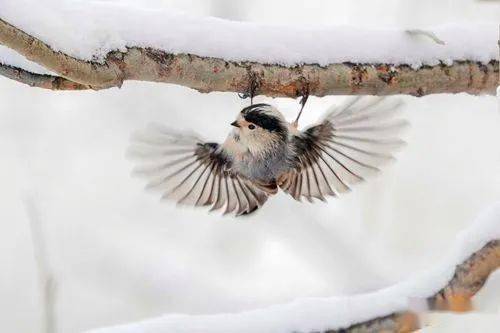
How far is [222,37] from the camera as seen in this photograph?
1.23m

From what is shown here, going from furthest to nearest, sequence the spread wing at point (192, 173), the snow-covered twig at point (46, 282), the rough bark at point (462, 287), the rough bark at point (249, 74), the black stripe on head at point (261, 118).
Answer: the snow-covered twig at point (46, 282) → the spread wing at point (192, 173) → the black stripe on head at point (261, 118) → the rough bark at point (249, 74) → the rough bark at point (462, 287)

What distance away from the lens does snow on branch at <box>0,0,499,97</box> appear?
1.08m

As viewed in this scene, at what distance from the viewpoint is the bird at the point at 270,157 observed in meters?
1.35

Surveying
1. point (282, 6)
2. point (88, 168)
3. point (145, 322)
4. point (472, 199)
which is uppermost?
point (282, 6)

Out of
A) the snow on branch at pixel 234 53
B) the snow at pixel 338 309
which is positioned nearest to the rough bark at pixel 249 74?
the snow on branch at pixel 234 53

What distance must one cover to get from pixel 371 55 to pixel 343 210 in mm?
2426

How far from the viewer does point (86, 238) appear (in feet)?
11.9

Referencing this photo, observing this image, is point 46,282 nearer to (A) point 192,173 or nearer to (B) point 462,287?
(A) point 192,173

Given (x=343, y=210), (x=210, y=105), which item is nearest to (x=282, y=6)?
(x=210, y=105)

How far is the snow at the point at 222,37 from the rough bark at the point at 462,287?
17.0 inches

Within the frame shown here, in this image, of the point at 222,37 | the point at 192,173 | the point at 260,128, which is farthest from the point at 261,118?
the point at 192,173

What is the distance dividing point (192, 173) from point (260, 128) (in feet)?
0.74

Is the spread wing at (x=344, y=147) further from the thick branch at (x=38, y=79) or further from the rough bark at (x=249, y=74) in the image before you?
the thick branch at (x=38, y=79)

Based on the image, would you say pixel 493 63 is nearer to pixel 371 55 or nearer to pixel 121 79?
pixel 371 55
